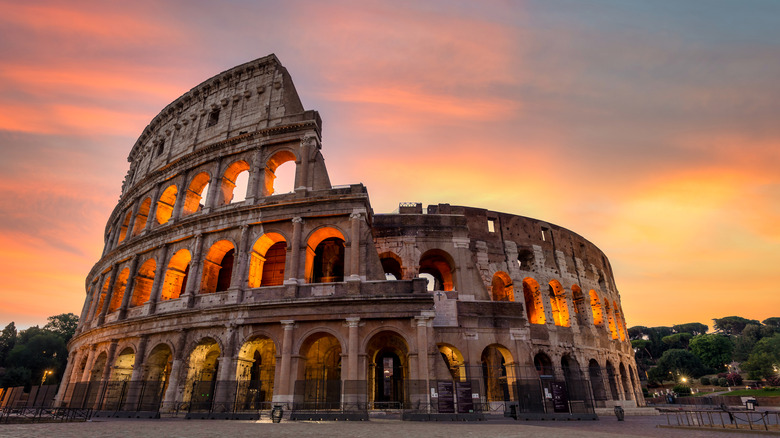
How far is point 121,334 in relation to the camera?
66.2 feet

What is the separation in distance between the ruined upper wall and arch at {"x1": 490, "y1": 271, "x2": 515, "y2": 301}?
14925 mm

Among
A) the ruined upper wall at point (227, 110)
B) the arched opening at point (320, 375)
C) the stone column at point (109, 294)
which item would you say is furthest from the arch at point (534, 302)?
the stone column at point (109, 294)

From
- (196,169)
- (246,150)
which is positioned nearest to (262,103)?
(246,150)

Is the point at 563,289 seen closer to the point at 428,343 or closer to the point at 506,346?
the point at 506,346

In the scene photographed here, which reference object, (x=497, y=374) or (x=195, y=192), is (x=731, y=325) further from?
(x=195, y=192)

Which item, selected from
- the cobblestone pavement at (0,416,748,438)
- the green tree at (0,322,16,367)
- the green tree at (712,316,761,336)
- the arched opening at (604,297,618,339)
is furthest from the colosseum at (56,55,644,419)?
the green tree at (712,316,761,336)

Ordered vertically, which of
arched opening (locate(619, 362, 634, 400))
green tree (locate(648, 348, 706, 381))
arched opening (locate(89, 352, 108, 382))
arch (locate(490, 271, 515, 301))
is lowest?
arched opening (locate(619, 362, 634, 400))

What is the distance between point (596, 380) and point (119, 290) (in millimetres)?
30691

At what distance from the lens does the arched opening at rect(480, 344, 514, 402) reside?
64.6 feet

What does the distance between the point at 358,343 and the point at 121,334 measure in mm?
13588

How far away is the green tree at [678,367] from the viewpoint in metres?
59.0

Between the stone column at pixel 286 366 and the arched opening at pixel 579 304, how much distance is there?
19.6 metres

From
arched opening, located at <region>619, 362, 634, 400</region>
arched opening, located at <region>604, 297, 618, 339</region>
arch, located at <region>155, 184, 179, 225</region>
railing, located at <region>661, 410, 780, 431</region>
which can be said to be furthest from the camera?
arched opening, located at <region>604, 297, 618, 339</region>

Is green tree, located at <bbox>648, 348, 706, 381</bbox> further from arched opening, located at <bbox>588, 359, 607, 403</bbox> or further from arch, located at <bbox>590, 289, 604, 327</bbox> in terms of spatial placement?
arched opening, located at <bbox>588, 359, 607, 403</bbox>
